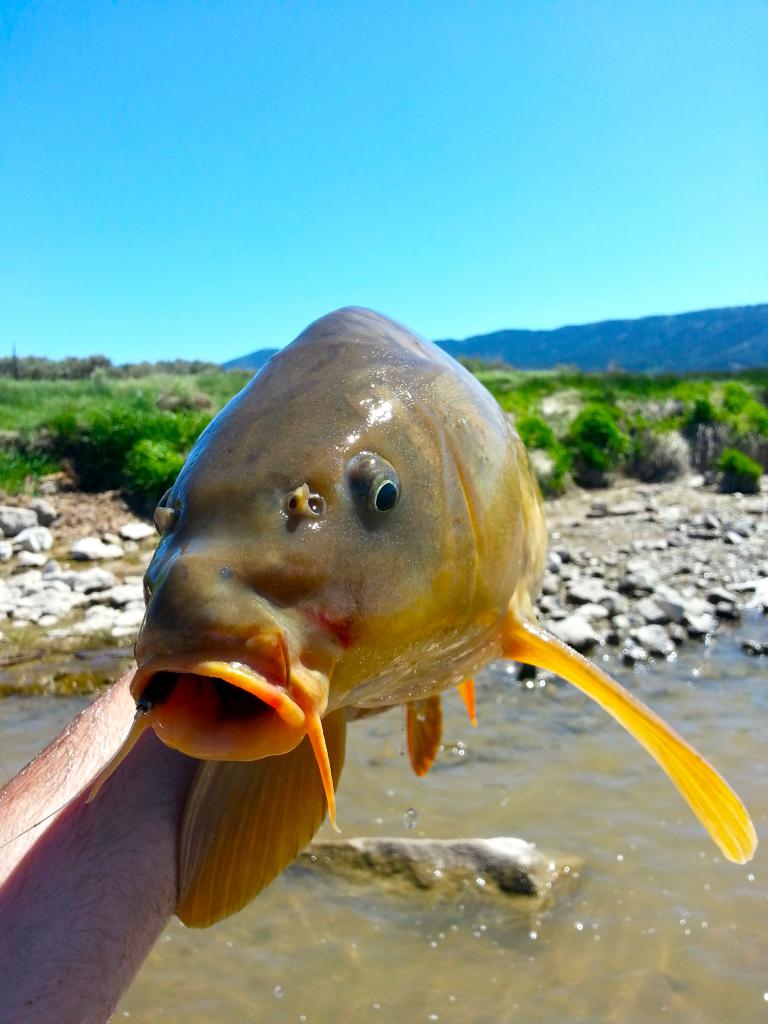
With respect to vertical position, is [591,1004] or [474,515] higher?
[474,515]

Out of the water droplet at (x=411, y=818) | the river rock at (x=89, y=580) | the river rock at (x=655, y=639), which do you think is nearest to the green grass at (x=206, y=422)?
the river rock at (x=89, y=580)

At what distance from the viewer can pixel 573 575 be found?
9.05m

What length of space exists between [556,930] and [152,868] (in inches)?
101

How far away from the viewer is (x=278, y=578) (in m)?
1.20

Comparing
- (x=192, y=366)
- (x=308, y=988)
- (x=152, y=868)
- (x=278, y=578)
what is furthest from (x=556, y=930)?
(x=192, y=366)

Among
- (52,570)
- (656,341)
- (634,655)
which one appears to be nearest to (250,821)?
(634,655)

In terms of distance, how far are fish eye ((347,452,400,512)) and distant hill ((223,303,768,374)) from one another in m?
97.7

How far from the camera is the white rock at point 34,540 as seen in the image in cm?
938

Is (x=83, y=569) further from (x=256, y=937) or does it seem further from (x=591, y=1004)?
(x=591, y=1004)

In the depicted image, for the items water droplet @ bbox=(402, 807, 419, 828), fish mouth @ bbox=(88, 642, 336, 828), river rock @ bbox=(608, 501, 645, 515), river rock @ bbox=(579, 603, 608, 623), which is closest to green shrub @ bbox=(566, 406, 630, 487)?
river rock @ bbox=(608, 501, 645, 515)

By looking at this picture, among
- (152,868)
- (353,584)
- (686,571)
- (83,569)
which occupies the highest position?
(353,584)

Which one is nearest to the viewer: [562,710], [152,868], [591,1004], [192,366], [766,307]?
[152,868]

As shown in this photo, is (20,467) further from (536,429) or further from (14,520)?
(536,429)

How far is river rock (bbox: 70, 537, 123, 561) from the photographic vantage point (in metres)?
9.27
